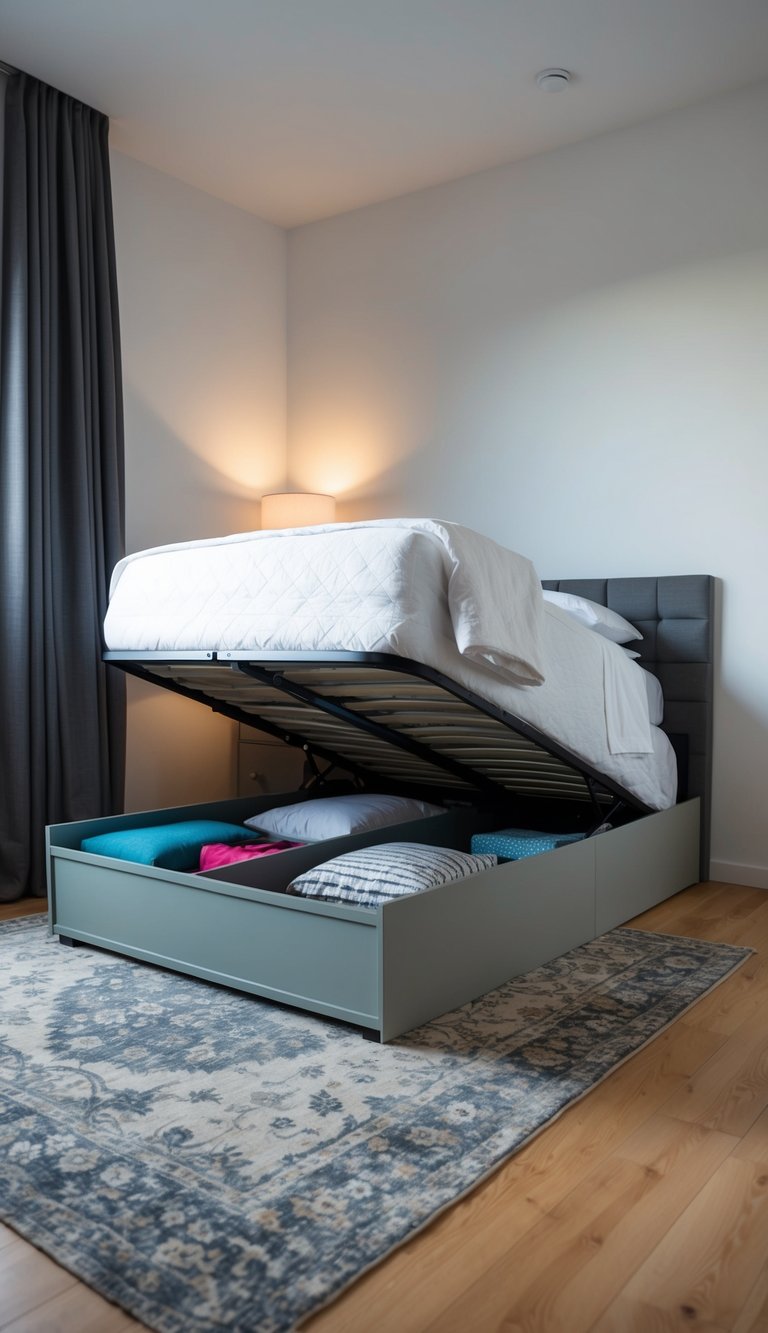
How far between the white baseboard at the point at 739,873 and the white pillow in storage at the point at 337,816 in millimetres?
987

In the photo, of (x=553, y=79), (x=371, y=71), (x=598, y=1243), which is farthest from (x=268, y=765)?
(x=598, y=1243)

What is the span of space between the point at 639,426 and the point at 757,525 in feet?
1.82

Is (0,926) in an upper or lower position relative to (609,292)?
lower

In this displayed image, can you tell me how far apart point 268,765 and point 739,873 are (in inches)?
73.0

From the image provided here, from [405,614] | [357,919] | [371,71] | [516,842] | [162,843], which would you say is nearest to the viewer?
[357,919]

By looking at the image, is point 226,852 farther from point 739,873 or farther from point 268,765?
point 739,873

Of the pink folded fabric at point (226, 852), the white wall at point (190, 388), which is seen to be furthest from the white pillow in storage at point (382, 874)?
the white wall at point (190, 388)

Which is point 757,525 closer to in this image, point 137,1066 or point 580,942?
point 580,942

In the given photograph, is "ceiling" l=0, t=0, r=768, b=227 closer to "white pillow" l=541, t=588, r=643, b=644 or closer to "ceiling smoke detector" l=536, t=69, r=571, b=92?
"ceiling smoke detector" l=536, t=69, r=571, b=92

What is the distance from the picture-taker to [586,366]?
144 inches

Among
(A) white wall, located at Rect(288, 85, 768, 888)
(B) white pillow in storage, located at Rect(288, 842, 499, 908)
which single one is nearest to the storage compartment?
(B) white pillow in storage, located at Rect(288, 842, 499, 908)

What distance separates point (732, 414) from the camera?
334 cm

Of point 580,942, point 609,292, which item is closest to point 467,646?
point 580,942

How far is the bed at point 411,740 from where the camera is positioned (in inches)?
83.9
